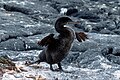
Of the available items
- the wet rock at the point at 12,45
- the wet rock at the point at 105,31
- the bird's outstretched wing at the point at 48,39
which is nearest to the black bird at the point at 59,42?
the bird's outstretched wing at the point at 48,39

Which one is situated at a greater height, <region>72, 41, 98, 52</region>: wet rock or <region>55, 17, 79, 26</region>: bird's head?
<region>55, 17, 79, 26</region>: bird's head

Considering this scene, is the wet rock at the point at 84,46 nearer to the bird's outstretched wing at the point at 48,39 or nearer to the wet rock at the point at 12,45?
the wet rock at the point at 12,45

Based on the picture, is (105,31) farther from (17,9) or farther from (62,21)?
(62,21)

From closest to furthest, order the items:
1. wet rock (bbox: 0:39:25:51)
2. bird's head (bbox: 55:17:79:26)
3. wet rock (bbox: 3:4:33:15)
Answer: bird's head (bbox: 55:17:79:26) < wet rock (bbox: 0:39:25:51) < wet rock (bbox: 3:4:33:15)

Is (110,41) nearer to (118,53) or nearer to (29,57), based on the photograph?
(118,53)

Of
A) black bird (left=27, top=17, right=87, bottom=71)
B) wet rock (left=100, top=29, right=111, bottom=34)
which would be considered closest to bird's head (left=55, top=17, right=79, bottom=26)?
black bird (left=27, top=17, right=87, bottom=71)

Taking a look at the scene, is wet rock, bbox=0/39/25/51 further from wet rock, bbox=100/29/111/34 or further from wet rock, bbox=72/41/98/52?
wet rock, bbox=100/29/111/34

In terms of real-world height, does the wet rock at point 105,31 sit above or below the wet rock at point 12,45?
below

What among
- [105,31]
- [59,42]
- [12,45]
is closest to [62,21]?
[59,42]

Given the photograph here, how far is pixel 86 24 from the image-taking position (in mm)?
12438

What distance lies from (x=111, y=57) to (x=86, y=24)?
140 inches

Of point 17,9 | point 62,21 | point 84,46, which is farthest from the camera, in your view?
point 17,9

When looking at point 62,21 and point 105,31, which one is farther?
point 105,31

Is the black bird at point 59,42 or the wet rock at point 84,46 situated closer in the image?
the black bird at point 59,42
